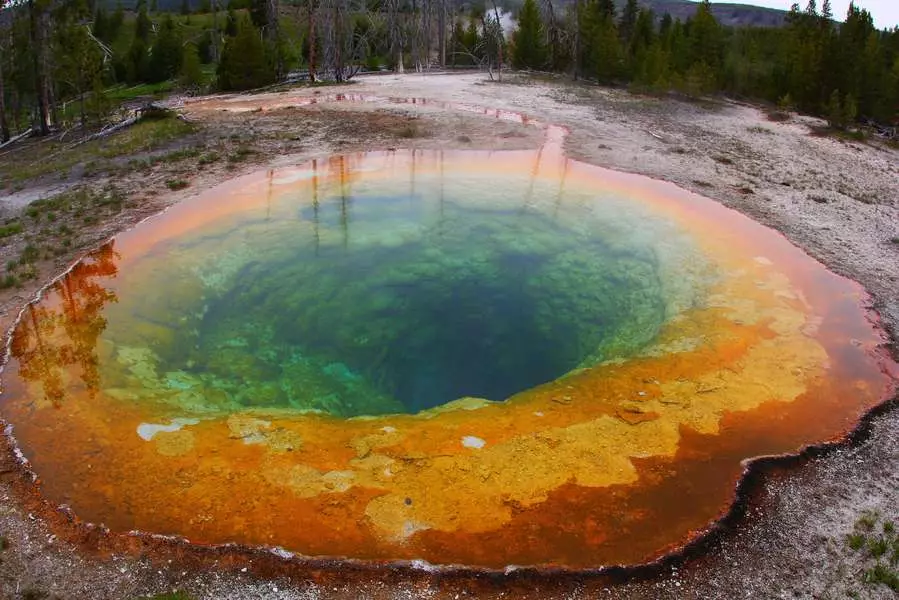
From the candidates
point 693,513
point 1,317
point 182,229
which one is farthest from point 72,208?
point 693,513

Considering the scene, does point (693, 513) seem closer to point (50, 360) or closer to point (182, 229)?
point (50, 360)

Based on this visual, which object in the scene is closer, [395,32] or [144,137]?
[144,137]

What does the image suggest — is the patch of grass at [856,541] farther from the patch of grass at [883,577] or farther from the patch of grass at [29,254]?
the patch of grass at [29,254]

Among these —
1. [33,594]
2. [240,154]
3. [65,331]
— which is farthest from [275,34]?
[33,594]

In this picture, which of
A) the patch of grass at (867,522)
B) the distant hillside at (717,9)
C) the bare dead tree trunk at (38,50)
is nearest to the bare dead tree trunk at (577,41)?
the bare dead tree trunk at (38,50)

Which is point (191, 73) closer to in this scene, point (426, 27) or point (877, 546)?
point (426, 27)

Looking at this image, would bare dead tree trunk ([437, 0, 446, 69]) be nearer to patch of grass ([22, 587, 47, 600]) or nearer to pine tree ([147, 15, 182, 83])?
pine tree ([147, 15, 182, 83])

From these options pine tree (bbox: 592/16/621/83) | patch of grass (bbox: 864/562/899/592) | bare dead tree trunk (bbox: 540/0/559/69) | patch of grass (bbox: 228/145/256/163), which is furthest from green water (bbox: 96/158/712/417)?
bare dead tree trunk (bbox: 540/0/559/69)
